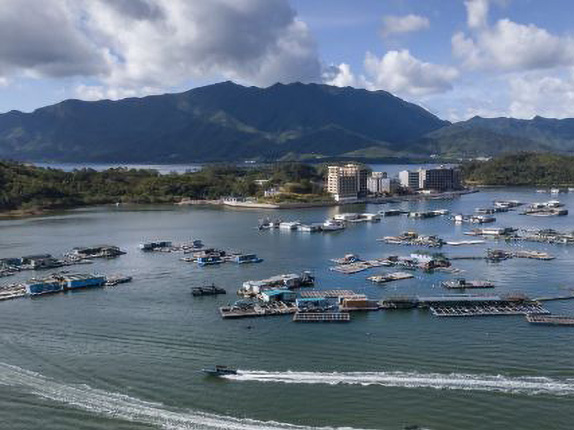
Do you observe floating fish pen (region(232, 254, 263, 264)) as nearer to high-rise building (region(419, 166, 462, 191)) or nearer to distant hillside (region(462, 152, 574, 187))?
high-rise building (region(419, 166, 462, 191))

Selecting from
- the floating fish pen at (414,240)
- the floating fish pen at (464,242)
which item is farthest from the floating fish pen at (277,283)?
the floating fish pen at (464,242)

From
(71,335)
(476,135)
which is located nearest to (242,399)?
(71,335)

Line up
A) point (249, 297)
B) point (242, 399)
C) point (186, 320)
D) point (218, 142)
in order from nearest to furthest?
1. point (242, 399)
2. point (186, 320)
3. point (249, 297)
4. point (218, 142)

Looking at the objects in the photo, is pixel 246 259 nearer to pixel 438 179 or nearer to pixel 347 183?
pixel 347 183

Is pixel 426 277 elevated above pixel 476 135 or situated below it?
below

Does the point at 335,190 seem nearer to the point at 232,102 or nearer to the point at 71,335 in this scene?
the point at 71,335
